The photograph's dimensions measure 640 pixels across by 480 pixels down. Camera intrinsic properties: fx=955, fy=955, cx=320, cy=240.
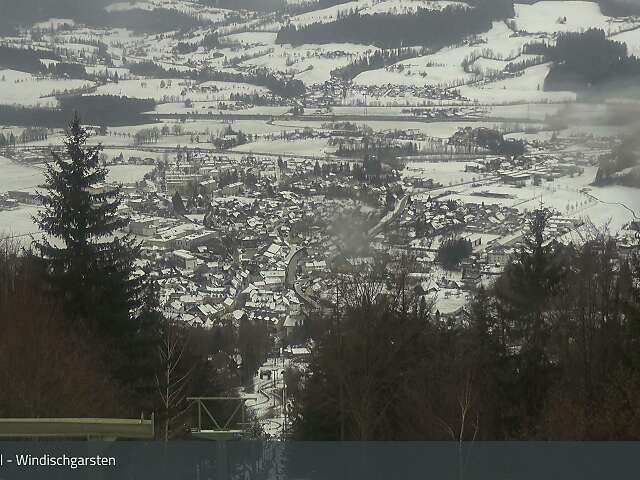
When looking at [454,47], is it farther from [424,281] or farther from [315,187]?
[424,281]

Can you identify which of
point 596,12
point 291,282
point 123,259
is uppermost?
point 596,12

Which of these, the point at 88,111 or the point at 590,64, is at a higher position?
the point at 590,64

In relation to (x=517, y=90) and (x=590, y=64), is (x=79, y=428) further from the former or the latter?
(x=517, y=90)

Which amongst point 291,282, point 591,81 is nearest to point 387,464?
point 291,282

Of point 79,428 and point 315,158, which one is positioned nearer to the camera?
point 79,428

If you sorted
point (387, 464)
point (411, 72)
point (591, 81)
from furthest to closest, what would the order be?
point (411, 72) → point (591, 81) → point (387, 464)

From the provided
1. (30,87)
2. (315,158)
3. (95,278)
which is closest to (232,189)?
(315,158)
